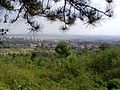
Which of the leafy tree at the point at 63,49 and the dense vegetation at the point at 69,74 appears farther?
the leafy tree at the point at 63,49

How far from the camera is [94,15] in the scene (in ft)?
14.2

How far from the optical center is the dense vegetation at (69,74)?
14.2 metres

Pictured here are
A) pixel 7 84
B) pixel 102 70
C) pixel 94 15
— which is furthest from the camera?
pixel 102 70

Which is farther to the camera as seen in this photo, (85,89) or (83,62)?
(83,62)

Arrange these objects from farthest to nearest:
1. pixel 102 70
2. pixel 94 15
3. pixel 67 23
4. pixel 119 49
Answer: pixel 119 49 < pixel 102 70 < pixel 67 23 < pixel 94 15

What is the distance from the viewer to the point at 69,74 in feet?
69.5

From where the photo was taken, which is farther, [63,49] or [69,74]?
[63,49]

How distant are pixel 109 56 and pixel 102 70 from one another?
1.43 metres

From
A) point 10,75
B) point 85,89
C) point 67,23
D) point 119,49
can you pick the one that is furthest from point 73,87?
point 67,23

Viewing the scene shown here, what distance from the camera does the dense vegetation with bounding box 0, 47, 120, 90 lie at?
1421 cm

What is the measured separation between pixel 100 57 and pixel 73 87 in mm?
9069

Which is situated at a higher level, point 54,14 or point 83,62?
point 54,14

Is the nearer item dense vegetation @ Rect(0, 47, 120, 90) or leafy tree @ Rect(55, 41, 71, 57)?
dense vegetation @ Rect(0, 47, 120, 90)

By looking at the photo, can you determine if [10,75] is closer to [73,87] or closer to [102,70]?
[73,87]
